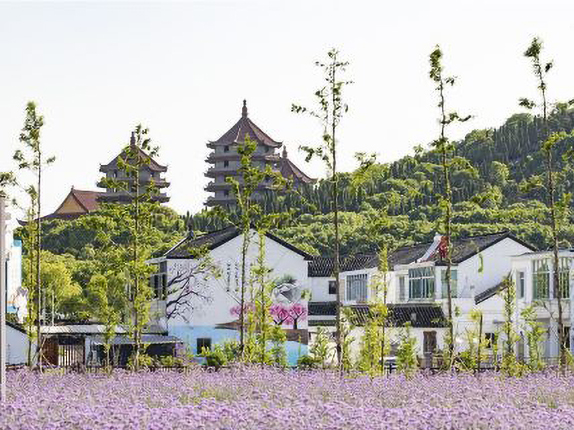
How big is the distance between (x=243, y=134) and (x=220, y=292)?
95.3 metres

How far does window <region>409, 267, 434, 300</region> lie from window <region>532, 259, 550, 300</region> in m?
12.7

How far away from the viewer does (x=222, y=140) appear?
153 meters

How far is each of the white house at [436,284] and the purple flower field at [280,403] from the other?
40.2 m

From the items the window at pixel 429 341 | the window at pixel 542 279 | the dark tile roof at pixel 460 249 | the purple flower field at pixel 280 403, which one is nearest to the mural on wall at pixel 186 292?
the dark tile roof at pixel 460 249

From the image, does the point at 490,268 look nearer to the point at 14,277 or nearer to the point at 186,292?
the point at 186,292

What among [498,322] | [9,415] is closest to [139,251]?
[9,415]

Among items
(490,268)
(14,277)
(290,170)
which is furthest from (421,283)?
(290,170)

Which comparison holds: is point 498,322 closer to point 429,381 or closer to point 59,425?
point 429,381

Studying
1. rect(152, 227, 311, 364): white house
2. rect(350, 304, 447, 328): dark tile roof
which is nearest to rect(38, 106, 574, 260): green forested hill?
rect(350, 304, 447, 328): dark tile roof

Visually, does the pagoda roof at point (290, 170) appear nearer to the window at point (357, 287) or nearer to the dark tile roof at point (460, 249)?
the window at point (357, 287)

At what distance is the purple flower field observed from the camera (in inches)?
410

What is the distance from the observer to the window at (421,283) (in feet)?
226

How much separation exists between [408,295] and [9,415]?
61567 millimetres

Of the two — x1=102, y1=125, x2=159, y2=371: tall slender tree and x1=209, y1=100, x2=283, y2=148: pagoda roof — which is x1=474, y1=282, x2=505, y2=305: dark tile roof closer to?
x1=102, y1=125, x2=159, y2=371: tall slender tree
